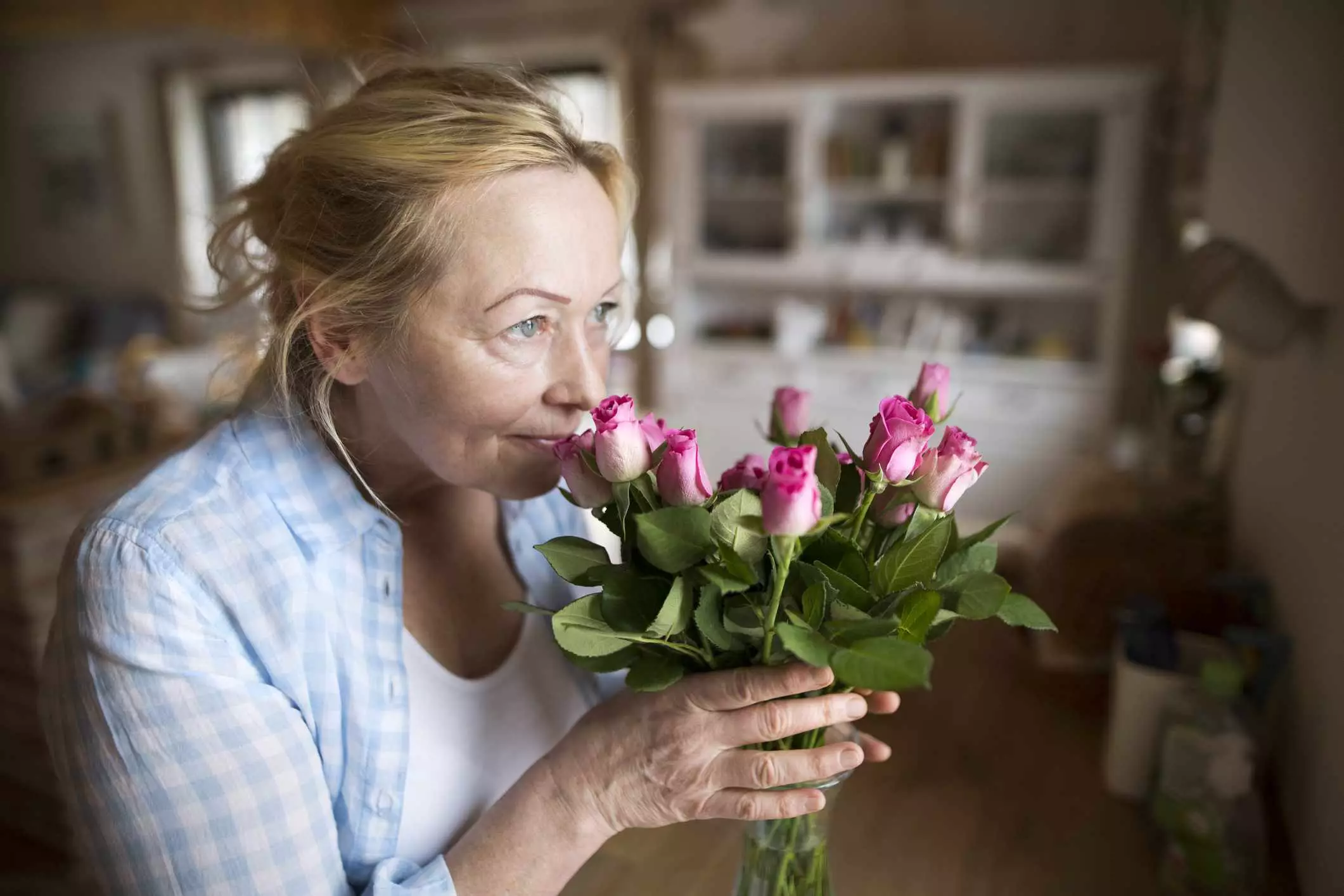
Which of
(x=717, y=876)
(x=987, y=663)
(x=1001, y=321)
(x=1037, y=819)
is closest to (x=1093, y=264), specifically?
(x=1001, y=321)

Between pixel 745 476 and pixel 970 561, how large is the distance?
19 centimetres

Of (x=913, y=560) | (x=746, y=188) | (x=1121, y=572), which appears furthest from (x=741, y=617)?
(x=746, y=188)

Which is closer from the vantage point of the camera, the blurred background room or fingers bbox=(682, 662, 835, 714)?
fingers bbox=(682, 662, 835, 714)

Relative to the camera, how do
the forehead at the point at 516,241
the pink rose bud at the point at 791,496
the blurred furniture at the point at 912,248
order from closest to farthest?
1. the pink rose bud at the point at 791,496
2. the forehead at the point at 516,241
3. the blurred furniture at the point at 912,248

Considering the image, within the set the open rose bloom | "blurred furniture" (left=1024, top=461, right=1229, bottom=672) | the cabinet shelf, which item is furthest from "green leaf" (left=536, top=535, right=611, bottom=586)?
the cabinet shelf

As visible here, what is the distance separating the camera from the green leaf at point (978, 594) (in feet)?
1.99

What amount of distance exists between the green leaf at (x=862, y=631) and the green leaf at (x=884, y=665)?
0.05 ft

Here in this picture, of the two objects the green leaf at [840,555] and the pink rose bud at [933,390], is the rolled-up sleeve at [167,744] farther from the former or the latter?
the pink rose bud at [933,390]

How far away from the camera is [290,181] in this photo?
0.81 meters

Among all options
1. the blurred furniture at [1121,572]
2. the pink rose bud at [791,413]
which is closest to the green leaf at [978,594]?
the pink rose bud at [791,413]

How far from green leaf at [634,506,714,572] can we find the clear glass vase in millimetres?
211

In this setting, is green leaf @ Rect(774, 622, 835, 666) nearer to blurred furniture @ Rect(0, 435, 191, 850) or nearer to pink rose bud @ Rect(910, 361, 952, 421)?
pink rose bud @ Rect(910, 361, 952, 421)

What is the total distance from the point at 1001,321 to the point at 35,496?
3.30m

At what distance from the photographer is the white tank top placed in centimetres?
82
